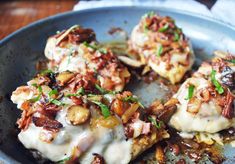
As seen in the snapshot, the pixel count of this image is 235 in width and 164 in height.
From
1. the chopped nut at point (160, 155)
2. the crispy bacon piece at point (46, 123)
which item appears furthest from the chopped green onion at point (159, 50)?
the crispy bacon piece at point (46, 123)

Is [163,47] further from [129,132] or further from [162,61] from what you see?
[129,132]

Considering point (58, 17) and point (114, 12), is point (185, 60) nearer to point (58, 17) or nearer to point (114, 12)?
point (114, 12)

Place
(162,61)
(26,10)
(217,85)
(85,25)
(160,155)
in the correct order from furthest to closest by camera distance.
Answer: (26,10), (85,25), (162,61), (217,85), (160,155)

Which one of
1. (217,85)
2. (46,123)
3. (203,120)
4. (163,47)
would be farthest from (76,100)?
(163,47)

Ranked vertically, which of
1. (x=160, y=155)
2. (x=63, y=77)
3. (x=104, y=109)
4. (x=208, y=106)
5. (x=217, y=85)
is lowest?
(x=160, y=155)

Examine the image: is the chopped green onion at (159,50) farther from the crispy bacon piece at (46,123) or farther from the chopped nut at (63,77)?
the crispy bacon piece at (46,123)

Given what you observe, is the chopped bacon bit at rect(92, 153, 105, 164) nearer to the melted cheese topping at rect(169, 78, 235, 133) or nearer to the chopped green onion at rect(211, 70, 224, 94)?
the melted cheese topping at rect(169, 78, 235, 133)
